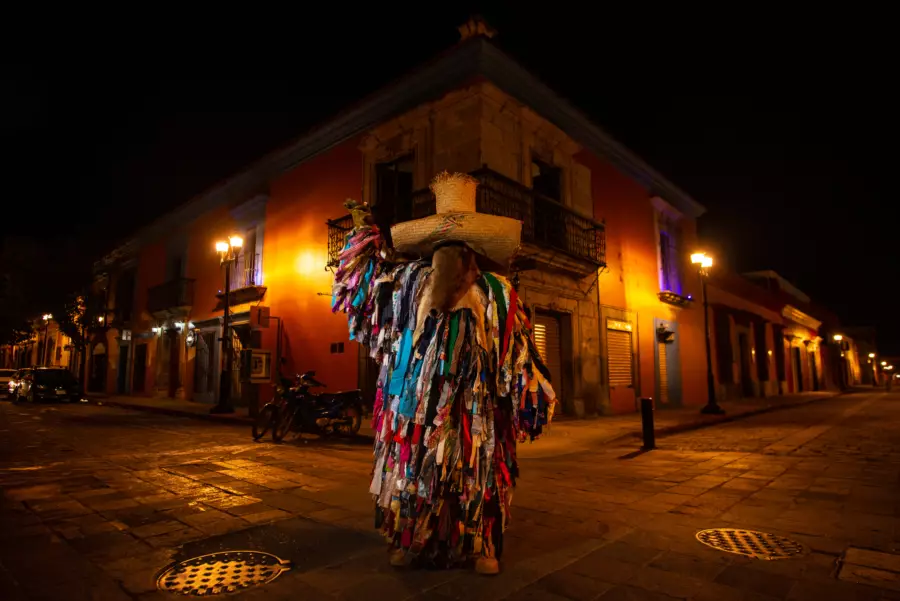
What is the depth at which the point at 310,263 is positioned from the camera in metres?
13.7

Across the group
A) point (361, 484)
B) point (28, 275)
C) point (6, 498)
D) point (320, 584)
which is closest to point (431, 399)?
point (320, 584)

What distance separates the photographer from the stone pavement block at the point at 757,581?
2.57 metres

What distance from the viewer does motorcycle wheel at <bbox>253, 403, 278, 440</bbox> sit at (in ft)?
28.1

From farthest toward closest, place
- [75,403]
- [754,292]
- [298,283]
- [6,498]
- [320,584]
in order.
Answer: [754,292] → [75,403] → [298,283] → [6,498] → [320,584]

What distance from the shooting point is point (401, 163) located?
41.0ft

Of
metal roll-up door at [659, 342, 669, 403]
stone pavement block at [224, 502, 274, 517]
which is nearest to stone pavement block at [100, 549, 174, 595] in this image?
stone pavement block at [224, 502, 274, 517]

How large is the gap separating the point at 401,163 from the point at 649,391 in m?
9.38

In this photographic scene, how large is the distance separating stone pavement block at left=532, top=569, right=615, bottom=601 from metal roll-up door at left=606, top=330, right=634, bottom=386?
11.0 meters

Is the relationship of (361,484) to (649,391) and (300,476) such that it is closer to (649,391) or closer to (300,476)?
(300,476)

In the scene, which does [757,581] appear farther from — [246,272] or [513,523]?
[246,272]

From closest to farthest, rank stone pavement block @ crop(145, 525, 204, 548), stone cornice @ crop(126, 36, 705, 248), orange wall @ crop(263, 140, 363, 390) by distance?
stone pavement block @ crop(145, 525, 204, 548) → stone cornice @ crop(126, 36, 705, 248) → orange wall @ crop(263, 140, 363, 390)

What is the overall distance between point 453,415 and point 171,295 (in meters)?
19.5

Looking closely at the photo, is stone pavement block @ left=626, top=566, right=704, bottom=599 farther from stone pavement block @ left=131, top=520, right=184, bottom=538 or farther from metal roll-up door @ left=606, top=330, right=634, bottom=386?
metal roll-up door @ left=606, top=330, right=634, bottom=386

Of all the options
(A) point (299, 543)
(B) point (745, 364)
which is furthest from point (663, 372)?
(A) point (299, 543)
